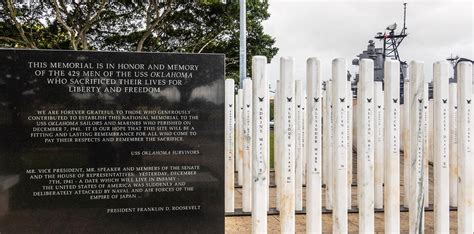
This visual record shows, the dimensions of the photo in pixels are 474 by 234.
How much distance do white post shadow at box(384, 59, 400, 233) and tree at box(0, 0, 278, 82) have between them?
12.7 meters

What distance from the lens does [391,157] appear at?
4.44 meters

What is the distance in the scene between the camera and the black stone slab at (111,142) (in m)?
3.75

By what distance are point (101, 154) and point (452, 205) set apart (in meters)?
5.16

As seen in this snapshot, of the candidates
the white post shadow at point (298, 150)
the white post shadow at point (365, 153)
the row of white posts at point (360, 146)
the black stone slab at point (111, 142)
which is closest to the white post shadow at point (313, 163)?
the row of white posts at point (360, 146)

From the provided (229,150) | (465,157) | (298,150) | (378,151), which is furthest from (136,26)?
(465,157)

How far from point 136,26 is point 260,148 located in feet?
48.3

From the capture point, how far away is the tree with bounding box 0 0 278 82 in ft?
50.9

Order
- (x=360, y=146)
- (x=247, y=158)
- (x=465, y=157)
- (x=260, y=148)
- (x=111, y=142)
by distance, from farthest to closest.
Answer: (x=247, y=158), (x=465, y=157), (x=360, y=146), (x=260, y=148), (x=111, y=142)

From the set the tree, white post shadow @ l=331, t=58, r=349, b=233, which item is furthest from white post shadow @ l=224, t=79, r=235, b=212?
the tree

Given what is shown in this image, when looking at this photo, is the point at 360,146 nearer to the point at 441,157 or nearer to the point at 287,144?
the point at 287,144

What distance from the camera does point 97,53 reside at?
384 cm

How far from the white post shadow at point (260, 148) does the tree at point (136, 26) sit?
12.5 metres

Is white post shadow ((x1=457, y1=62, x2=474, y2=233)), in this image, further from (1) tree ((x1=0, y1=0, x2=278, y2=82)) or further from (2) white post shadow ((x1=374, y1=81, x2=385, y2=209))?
(1) tree ((x1=0, y1=0, x2=278, y2=82))

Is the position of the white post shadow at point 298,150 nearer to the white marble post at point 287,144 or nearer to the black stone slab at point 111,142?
the white marble post at point 287,144
